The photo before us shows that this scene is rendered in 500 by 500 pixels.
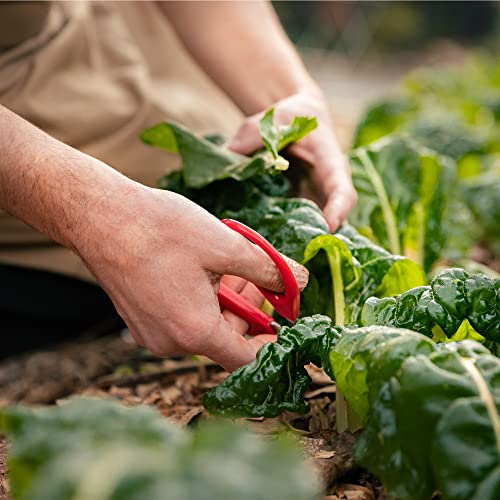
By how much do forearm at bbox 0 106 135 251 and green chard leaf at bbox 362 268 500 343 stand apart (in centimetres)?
58

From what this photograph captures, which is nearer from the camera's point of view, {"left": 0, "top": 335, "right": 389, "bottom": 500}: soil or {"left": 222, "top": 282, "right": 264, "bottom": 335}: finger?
{"left": 0, "top": 335, "right": 389, "bottom": 500}: soil

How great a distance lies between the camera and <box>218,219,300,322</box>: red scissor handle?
1.51 m

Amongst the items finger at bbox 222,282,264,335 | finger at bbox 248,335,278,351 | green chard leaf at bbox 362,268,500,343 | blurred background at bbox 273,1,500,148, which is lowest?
blurred background at bbox 273,1,500,148

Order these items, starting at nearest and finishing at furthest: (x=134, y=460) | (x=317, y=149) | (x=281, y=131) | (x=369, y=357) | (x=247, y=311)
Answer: (x=134, y=460)
(x=369, y=357)
(x=247, y=311)
(x=281, y=131)
(x=317, y=149)

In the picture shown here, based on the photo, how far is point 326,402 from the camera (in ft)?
5.96

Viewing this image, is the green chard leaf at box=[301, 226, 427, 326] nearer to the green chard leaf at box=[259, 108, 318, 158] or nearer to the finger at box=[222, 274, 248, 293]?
the finger at box=[222, 274, 248, 293]

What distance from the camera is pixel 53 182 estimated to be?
1.46 metres

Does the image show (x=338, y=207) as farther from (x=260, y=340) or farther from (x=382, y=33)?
(x=382, y=33)

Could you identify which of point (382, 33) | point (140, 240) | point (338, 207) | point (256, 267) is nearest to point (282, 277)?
point (256, 267)

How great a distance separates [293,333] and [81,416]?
0.62 meters

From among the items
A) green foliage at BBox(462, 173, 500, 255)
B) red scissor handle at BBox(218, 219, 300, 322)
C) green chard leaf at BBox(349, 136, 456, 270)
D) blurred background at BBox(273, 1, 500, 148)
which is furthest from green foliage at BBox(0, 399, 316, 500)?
blurred background at BBox(273, 1, 500, 148)

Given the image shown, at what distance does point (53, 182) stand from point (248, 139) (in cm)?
72

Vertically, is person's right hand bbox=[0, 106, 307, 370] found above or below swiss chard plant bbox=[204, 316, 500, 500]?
above

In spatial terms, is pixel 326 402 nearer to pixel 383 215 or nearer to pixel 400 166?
pixel 383 215
